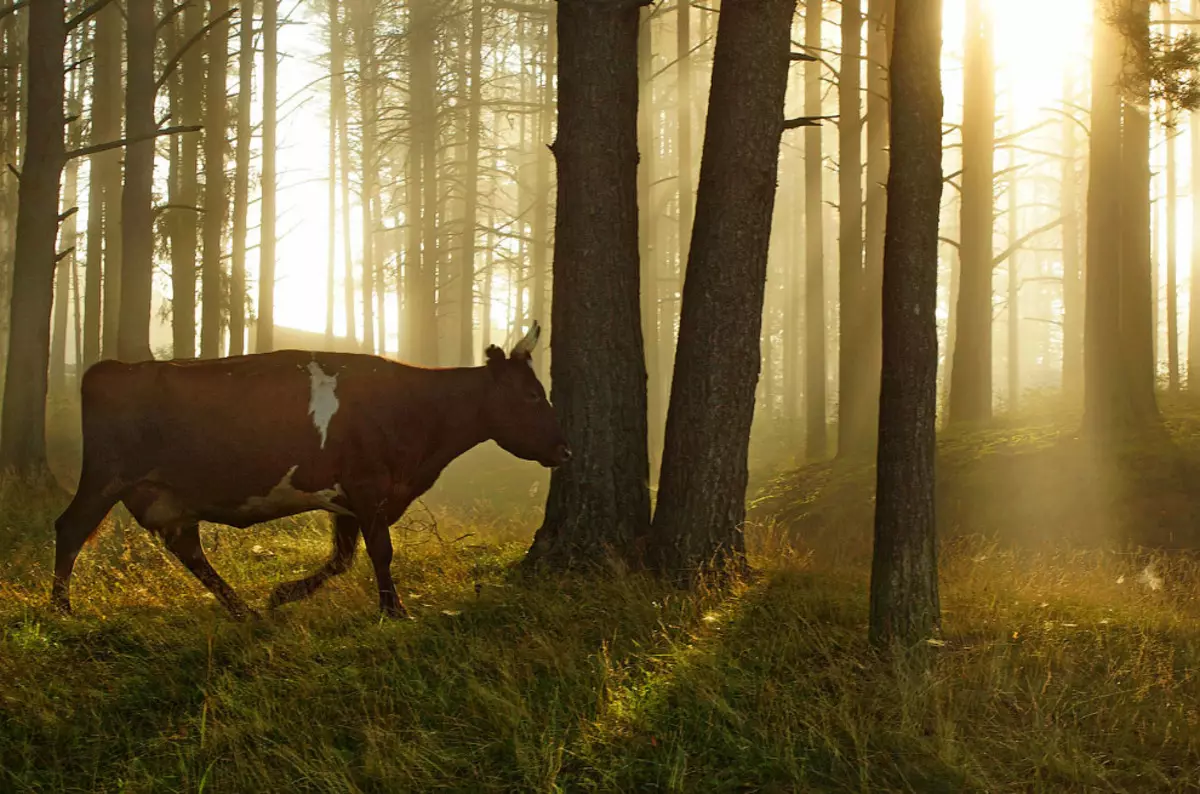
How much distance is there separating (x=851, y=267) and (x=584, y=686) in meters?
14.0

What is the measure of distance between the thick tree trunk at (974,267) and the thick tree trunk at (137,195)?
12.8 m

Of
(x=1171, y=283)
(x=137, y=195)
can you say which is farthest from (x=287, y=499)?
(x=1171, y=283)

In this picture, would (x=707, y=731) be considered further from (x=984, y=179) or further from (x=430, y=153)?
(x=430, y=153)

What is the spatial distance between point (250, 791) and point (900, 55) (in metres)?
5.32

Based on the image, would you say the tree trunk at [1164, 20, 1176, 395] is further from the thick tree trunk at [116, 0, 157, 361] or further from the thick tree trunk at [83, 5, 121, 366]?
the thick tree trunk at [83, 5, 121, 366]

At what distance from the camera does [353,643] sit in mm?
5918

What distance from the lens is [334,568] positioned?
761 cm

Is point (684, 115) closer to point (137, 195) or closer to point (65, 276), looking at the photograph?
point (137, 195)

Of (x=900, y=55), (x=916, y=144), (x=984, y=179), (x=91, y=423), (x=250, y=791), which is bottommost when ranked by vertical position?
(x=250, y=791)

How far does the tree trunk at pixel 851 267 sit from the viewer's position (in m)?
17.5

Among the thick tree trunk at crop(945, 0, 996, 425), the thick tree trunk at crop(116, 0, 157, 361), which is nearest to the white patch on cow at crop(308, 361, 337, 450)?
the thick tree trunk at crop(116, 0, 157, 361)

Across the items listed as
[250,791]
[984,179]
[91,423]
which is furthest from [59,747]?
Answer: [984,179]

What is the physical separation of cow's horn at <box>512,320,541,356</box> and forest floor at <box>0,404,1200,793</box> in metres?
1.71

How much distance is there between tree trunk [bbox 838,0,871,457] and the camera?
57.5 ft
